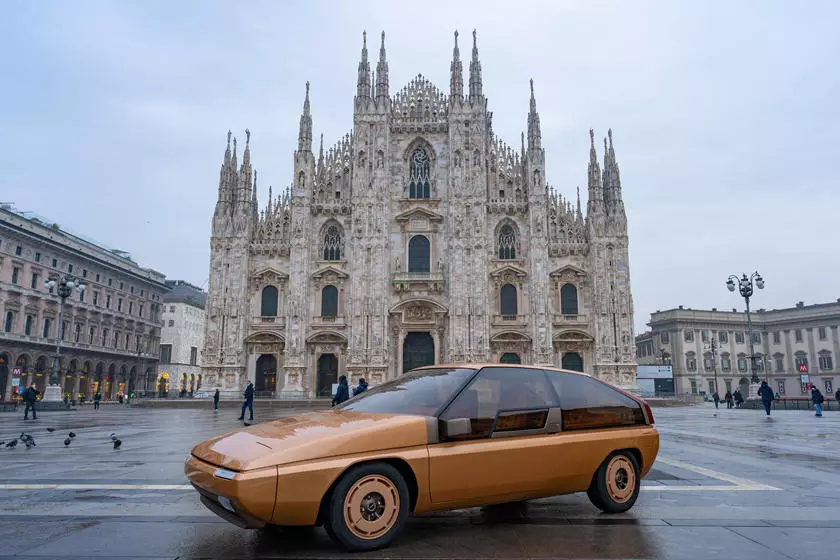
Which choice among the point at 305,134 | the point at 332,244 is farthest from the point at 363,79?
the point at 332,244

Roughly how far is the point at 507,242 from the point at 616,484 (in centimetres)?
3409

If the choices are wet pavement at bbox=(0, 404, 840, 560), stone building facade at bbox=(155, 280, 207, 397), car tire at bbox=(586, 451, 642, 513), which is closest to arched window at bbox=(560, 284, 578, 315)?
wet pavement at bbox=(0, 404, 840, 560)

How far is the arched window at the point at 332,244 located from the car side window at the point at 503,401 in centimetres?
3435

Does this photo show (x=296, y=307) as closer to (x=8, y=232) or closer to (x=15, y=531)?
(x=8, y=232)

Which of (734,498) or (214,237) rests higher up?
(214,237)

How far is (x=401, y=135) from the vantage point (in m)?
40.2

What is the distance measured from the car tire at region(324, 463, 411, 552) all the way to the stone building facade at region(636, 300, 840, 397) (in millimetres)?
68423

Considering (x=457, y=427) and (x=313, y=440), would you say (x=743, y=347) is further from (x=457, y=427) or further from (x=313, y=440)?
(x=313, y=440)

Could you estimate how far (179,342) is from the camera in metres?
A: 68.2

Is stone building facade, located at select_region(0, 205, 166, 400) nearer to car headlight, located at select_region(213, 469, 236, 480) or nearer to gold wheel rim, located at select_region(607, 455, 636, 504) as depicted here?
car headlight, located at select_region(213, 469, 236, 480)

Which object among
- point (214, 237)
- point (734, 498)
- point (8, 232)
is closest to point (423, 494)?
point (734, 498)

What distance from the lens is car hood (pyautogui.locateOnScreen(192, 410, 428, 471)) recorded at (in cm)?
399

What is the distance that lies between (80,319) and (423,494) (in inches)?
2061

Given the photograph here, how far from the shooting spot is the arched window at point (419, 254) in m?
38.8
